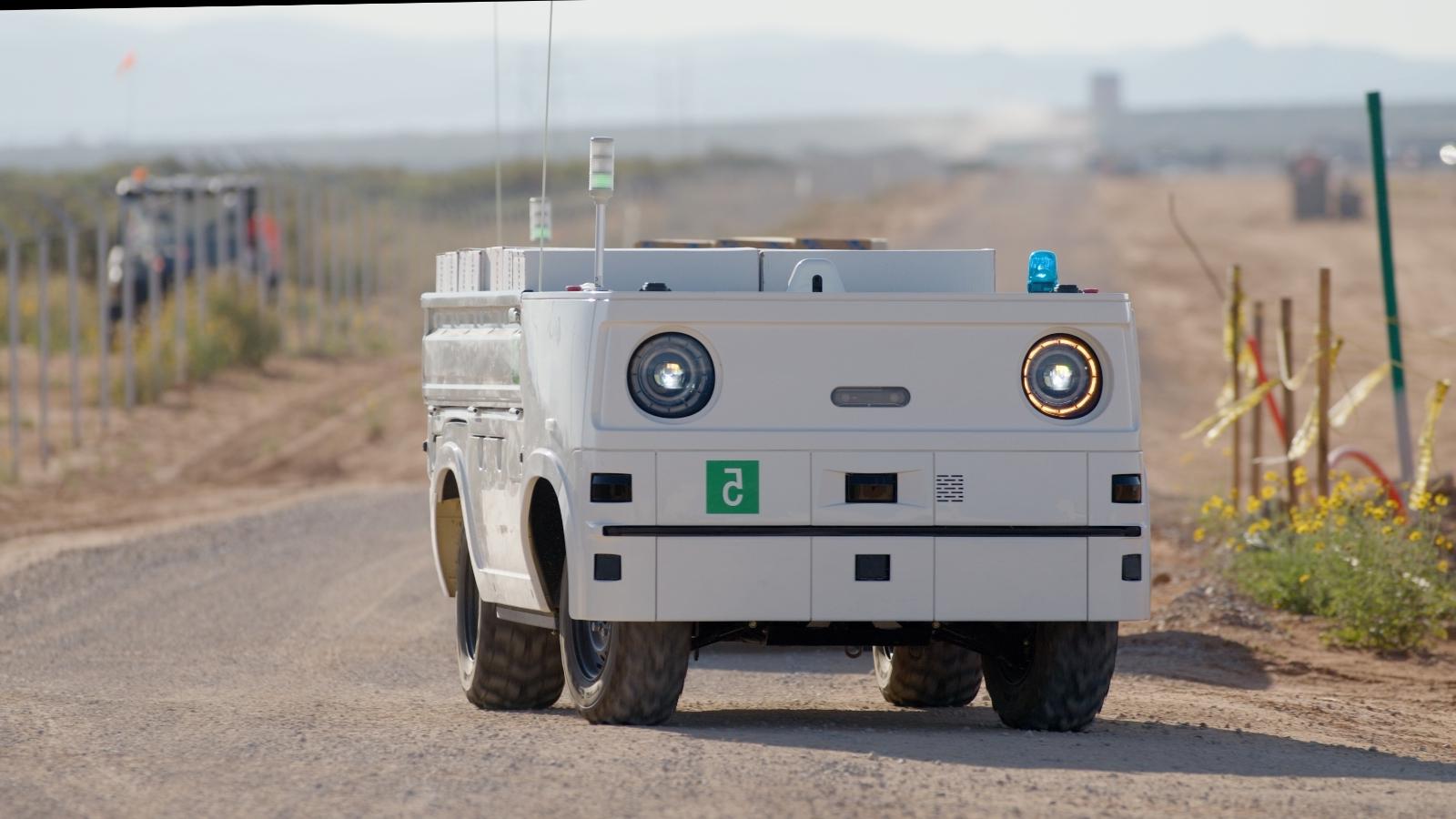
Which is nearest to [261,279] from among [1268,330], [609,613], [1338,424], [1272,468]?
[1268,330]

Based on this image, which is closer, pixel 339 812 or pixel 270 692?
pixel 339 812

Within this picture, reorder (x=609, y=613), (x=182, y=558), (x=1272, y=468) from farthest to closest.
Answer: (x=1272, y=468), (x=182, y=558), (x=609, y=613)

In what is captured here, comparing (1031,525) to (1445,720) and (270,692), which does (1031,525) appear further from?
(270,692)

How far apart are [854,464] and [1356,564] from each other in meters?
5.51

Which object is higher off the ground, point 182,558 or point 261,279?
point 261,279

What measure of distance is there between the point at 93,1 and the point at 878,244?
11.2ft

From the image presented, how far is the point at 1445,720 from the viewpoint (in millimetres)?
9273

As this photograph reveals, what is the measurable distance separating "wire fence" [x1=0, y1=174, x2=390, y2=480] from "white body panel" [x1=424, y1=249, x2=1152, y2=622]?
48.0ft

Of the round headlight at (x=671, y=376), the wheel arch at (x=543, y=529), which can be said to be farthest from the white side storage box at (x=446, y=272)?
the round headlight at (x=671, y=376)

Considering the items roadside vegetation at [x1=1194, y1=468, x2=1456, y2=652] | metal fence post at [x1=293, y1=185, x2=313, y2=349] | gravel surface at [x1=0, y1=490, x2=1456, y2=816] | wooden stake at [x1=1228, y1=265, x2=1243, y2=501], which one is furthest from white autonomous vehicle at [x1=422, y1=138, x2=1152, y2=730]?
metal fence post at [x1=293, y1=185, x2=313, y2=349]

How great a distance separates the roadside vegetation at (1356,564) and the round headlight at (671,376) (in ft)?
18.3

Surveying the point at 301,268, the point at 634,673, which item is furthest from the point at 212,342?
the point at 634,673

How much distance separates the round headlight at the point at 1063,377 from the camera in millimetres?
7125

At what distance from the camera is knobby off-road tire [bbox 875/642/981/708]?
884 centimetres
